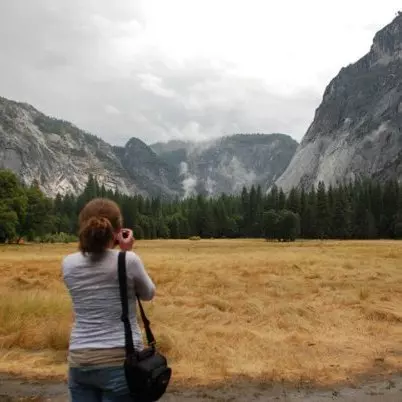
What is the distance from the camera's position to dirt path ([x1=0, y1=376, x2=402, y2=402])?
902cm

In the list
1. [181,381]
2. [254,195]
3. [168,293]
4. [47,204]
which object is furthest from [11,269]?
[254,195]

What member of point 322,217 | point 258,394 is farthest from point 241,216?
point 258,394

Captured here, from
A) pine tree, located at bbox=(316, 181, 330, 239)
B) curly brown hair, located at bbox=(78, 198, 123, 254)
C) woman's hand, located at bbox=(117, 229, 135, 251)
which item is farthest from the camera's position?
pine tree, located at bbox=(316, 181, 330, 239)

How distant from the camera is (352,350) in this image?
12109 mm

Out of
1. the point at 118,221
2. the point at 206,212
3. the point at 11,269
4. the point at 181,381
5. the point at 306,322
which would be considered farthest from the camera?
the point at 206,212

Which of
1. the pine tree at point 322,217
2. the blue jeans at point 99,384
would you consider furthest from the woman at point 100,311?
the pine tree at point 322,217

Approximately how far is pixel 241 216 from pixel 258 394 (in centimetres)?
14763

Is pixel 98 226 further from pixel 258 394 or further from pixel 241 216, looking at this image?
pixel 241 216

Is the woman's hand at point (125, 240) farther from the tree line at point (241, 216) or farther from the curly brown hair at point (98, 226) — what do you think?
the tree line at point (241, 216)

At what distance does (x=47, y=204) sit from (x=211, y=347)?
247 feet

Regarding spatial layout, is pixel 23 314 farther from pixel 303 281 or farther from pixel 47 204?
pixel 47 204

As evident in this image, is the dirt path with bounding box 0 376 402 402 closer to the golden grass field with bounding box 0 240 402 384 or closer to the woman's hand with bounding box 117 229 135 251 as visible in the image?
the golden grass field with bounding box 0 240 402 384

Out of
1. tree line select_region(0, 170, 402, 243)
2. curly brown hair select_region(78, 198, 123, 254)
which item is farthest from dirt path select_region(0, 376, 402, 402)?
tree line select_region(0, 170, 402, 243)

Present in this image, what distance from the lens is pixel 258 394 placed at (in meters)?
9.27
